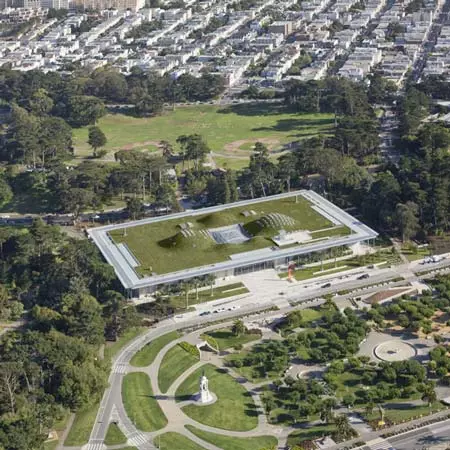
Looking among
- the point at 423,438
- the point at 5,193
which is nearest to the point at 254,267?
the point at 423,438


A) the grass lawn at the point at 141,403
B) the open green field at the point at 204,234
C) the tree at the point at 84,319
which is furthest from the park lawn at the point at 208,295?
the grass lawn at the point at 141,403

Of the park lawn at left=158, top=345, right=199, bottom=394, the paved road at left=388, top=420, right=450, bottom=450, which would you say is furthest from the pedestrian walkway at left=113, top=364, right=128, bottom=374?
the paved road at left=388, top=420, right=450, bottom=450

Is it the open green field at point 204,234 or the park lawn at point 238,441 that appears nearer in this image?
the park lawn at point 238,441

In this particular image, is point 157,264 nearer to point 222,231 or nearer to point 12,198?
point 222,231

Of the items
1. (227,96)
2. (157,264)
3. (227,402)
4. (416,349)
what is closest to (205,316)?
(157,264)

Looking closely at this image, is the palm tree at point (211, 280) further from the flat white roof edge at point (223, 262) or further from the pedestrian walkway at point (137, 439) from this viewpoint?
the pedestrian walkway at point (137, 439)

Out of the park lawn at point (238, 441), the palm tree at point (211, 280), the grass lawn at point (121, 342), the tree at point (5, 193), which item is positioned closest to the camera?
the park lawn at point (238, 441)
